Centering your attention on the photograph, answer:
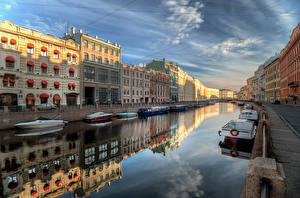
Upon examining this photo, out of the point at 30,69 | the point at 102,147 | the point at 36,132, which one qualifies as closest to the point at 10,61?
the point at 30,69

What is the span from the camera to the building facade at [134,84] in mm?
57031

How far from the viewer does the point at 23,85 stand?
3120 cm

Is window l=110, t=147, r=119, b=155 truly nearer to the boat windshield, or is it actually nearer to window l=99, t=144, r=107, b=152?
window l=99, t=144, r=107, b=152

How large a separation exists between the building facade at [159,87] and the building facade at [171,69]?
16.8 ft

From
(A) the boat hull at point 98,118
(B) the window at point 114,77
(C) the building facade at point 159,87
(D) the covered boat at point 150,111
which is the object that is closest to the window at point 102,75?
(B) the window at point 114,77

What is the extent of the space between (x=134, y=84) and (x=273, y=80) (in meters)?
71.4

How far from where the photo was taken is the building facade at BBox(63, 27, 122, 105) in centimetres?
4330

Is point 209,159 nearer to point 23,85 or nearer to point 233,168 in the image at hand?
point 233,168

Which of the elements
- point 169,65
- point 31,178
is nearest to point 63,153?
point 31,178

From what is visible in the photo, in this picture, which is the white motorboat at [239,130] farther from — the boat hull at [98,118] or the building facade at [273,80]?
the building facade at [273,80]

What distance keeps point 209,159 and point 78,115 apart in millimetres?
28089

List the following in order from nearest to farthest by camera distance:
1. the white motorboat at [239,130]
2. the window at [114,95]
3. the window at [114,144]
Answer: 1. the white motorboat at [239,130]
2. the window at [114,144]
3. the window at [114,95]

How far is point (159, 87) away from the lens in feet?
257

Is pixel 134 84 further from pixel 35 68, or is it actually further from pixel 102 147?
pixel 102 147
